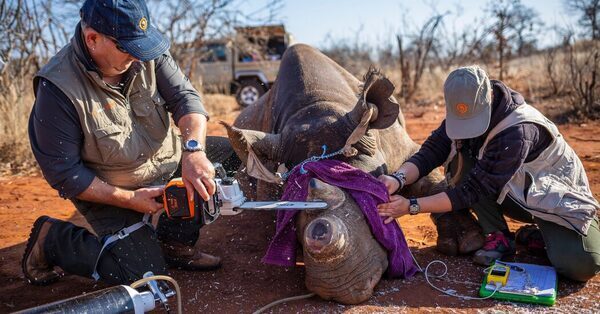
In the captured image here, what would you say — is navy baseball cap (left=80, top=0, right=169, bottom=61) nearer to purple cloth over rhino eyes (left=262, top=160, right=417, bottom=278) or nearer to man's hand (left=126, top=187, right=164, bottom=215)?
man's hand (left=126, top=187, right=164, bottom=215)

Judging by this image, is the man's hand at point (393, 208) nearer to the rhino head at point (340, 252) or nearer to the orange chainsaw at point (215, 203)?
the rhino head at point (340, 252)

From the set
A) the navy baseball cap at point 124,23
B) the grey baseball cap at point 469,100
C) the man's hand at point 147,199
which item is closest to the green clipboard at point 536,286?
the grey baseball cap at point 469,100

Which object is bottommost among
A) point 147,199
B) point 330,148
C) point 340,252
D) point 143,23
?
point 340,252

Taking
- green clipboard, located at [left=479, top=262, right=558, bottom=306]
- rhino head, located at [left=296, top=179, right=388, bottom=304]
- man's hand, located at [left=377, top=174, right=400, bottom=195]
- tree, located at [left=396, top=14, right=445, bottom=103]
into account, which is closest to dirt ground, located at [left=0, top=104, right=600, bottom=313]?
green clipboard, located at [left=479, top=262, right=558, bottom=306]

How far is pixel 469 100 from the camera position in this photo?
3.72m

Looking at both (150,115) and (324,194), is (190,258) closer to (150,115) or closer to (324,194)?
(150,115)

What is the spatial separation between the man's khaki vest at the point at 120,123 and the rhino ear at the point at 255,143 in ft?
2.00

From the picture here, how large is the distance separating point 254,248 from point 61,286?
152 cm

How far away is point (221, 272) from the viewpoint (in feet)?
14.8

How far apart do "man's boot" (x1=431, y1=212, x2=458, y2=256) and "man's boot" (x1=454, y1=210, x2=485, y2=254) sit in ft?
0.12

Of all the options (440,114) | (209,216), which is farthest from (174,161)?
(440,114)

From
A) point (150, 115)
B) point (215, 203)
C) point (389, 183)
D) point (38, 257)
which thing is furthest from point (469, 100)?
point (38, 257)

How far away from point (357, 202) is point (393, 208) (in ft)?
0.95

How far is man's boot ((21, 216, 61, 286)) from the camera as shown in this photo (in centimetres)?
429
